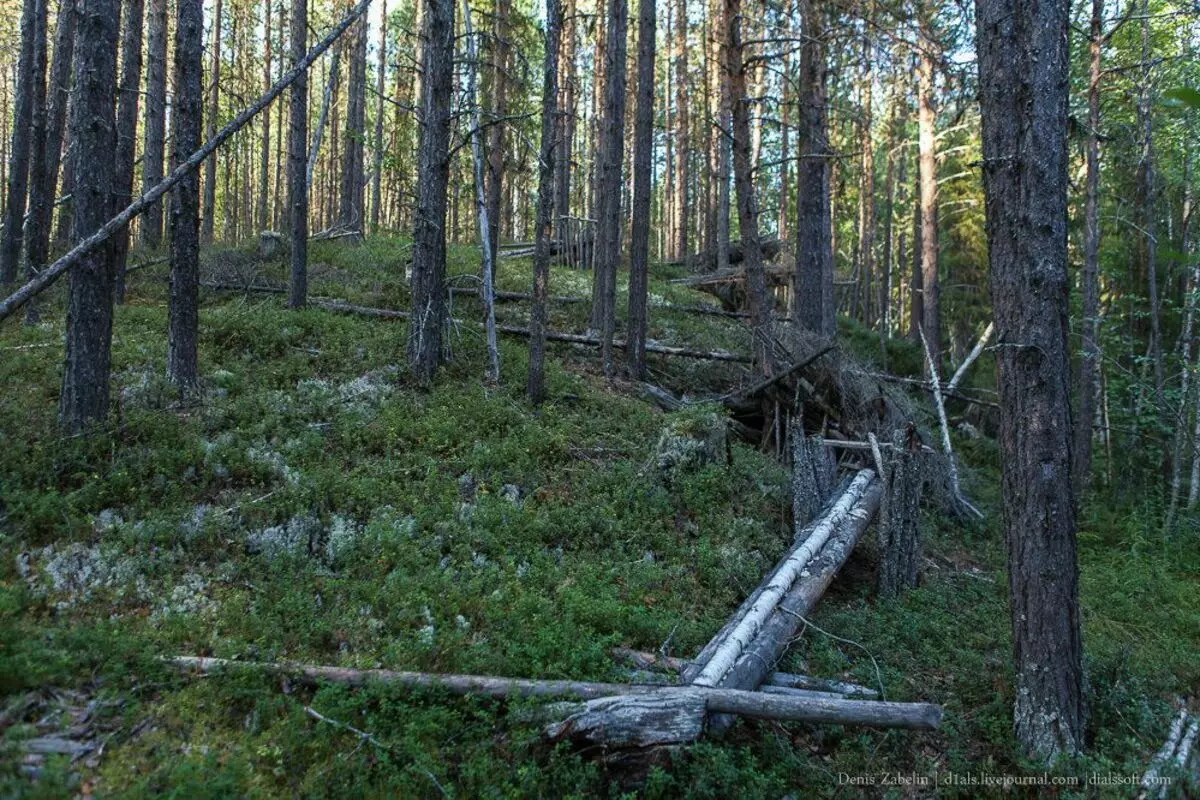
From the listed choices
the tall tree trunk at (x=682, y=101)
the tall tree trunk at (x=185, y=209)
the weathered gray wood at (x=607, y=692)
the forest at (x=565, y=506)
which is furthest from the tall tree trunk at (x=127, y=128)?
the tall tree trunk at (x=682, y=101)

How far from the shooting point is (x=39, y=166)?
512 inches

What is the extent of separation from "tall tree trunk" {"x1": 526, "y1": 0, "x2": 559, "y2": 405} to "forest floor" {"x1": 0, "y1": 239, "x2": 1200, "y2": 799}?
53 cm

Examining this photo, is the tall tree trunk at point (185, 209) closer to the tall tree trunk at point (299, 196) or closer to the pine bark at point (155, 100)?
the tall tree trunk at point (299, 196)

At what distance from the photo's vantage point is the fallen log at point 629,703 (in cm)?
447

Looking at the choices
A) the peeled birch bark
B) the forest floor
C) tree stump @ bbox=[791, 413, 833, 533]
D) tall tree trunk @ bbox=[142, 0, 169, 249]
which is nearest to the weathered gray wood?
the forest floor

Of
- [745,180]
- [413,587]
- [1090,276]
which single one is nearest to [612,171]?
[745,180]

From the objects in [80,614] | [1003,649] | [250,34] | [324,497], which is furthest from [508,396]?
[250,34]

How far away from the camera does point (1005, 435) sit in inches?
198

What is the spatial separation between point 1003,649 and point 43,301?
627 inches

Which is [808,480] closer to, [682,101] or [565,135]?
[565,135]

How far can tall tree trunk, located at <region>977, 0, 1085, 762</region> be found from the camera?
189 inches

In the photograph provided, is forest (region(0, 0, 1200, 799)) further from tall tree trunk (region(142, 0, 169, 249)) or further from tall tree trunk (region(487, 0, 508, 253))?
tall tree trunk (region(487, 0, 508, 253))

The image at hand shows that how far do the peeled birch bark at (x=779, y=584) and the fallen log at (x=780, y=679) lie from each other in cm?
27

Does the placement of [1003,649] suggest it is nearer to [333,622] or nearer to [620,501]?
[620,501]
